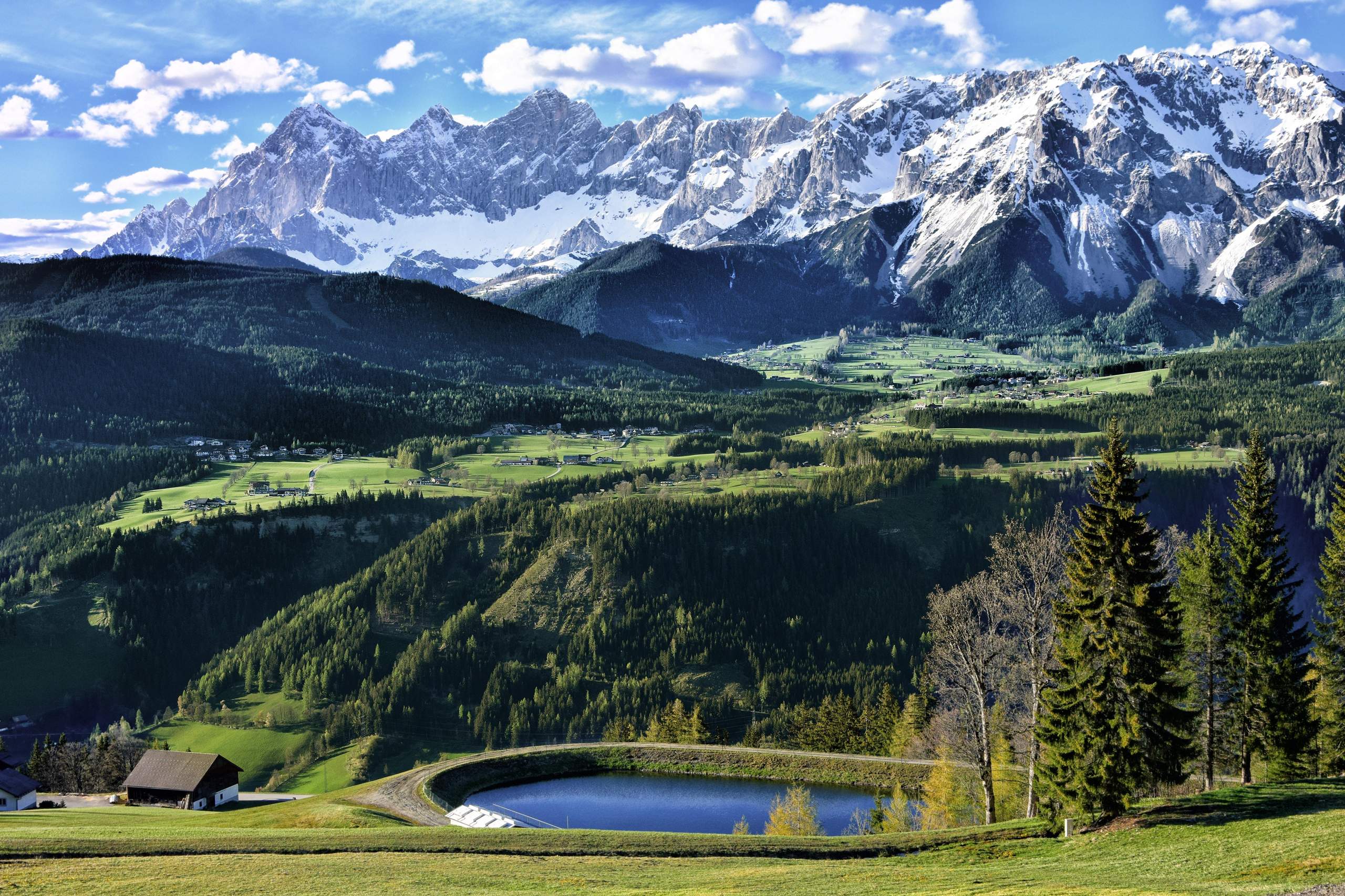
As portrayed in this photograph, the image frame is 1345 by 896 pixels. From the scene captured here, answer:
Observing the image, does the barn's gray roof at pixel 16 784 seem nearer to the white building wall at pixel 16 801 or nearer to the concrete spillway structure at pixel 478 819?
the white building wall at pixel 16 801

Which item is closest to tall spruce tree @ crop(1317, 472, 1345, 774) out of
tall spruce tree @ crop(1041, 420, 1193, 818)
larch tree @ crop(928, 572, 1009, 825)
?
tall spruce tree @ crop(1041, 420, 1193, 818)

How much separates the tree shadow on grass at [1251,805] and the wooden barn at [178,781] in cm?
6991

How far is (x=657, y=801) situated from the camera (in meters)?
79.3

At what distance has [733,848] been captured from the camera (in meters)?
53.0

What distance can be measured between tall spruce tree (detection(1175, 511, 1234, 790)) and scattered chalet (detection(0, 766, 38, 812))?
274 ft

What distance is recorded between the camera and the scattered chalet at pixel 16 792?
81250 mm

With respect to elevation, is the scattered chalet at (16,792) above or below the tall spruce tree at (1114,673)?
below

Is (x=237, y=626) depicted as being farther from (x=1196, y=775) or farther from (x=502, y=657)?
(x=1196, y=775)

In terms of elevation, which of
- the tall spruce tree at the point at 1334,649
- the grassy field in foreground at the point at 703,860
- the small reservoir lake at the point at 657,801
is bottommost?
the small reservoir lake at the point at 657,801

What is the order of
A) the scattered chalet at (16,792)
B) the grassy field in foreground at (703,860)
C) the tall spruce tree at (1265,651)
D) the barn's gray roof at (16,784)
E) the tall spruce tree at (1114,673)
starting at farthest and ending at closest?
the barn's gray roof at (16,784), the scattered chalet at (16,792), the tall spruce tree at (1265,651), the tall spruce tree at (1114,673), the grassy field in foreground at (703,860)

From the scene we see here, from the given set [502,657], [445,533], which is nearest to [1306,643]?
[502,657]

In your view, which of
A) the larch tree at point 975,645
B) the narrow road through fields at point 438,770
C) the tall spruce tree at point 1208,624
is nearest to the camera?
the larch tree at point 975,645

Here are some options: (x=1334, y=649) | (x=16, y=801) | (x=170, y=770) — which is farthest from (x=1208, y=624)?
(x=16, y=801)

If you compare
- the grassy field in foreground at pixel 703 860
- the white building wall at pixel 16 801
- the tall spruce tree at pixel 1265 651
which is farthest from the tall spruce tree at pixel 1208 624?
the white building wall at pixel 16 801
